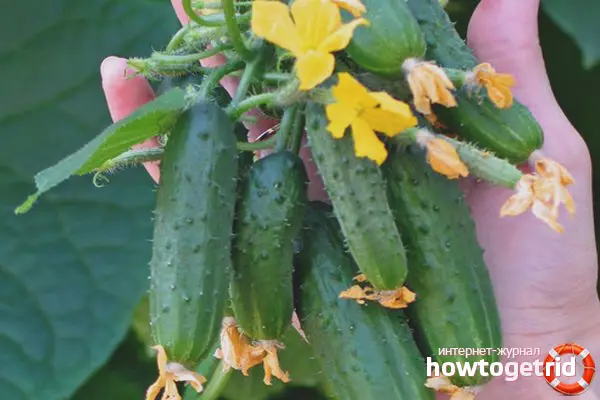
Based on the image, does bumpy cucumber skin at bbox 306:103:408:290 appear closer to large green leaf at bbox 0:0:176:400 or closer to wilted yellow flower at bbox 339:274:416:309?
wilted yellow flower at bbox 339:274:416:309

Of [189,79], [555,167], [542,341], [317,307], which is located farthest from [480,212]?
[189,79]

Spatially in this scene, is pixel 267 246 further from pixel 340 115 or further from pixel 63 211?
pixel 63 211

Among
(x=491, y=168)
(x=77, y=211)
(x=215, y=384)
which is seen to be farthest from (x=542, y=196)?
(x=77, y=211)

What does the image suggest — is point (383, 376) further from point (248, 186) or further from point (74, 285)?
point (74, 285)

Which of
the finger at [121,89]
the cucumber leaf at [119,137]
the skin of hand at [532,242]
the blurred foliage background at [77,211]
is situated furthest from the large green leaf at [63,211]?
the cucumber leaf at [119,137]

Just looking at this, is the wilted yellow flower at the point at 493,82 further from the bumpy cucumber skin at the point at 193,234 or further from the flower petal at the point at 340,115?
the bumpy cucumber skin at the point at 193,234

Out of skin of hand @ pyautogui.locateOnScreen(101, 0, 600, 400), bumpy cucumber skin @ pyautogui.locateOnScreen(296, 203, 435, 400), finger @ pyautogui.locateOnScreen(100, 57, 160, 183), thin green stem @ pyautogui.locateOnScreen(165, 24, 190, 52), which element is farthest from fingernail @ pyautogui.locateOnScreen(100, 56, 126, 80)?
bumpy cucumber skin @ pyautogui.locateOnScreen(296, 203, 435, 400)
